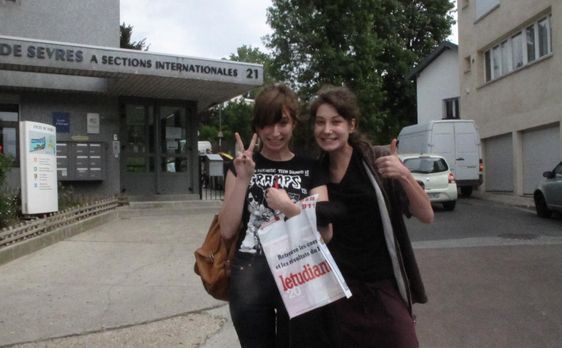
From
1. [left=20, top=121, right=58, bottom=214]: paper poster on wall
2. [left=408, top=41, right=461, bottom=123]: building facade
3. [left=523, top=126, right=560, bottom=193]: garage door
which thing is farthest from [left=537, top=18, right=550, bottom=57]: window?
[left=20, top=121, right=58, bottom=214]: paper poster on wall

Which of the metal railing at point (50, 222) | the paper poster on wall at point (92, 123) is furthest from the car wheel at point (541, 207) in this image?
the paper poster on wall at point (92, 123)

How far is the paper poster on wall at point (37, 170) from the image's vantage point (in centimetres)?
959

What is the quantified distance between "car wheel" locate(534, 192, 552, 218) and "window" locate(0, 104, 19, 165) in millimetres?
12599

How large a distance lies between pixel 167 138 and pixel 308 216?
14.0 m

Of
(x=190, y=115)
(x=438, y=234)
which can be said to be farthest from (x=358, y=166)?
(x=190, y=115)

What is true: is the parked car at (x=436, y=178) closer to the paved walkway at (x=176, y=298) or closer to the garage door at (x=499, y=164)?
the paved walkway at (x=176, y=298)

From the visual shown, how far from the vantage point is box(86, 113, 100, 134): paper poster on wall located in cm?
1442

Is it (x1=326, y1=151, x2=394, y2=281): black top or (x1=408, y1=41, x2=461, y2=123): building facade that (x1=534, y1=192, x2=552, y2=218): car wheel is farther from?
(x1=408, y1=41, x2=461, y2=123): building facade

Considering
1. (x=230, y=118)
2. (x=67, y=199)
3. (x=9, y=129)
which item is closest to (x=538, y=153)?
(x=67, y=199)

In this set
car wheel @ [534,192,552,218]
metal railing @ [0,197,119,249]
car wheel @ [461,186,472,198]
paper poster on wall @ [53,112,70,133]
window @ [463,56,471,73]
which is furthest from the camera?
window @ [463,56,471,73]

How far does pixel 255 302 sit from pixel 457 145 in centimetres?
1673

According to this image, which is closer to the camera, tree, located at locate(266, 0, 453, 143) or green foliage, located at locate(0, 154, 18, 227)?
green foliage, located at locate(0, 154, 18, 227)

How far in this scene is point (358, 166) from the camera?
241 cm

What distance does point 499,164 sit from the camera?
20312mm
